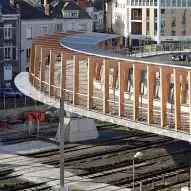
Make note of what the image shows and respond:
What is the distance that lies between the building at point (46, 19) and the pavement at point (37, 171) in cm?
2817

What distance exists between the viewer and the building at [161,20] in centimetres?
9550

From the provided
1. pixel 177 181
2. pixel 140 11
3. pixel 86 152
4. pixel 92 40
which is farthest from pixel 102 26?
pixel 177 181

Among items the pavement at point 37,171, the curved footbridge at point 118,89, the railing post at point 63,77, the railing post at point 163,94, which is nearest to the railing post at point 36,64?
the curved footbridge at point 118,89

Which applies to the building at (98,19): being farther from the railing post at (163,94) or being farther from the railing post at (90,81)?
the railing post at (163,94)

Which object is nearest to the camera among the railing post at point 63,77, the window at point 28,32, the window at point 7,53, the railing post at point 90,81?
the railing post at point 90,81

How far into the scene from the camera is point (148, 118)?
37156 millimetres

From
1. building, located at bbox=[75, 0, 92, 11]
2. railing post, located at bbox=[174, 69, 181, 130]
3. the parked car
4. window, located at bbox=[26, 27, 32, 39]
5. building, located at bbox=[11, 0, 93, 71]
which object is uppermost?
building, located at bbox=[75, 0, 92, 11]

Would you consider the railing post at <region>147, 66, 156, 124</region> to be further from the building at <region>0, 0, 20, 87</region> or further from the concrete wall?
the building at <region>0, 0, 20, 87</region>

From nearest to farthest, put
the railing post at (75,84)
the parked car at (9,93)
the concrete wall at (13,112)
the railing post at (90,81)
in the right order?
the railing post at (90,81) → the railing post at (75,84) → the concrete wall at (13,112) → the parked car at (9,93)

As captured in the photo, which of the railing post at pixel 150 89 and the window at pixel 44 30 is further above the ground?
the window at pixel 44 30

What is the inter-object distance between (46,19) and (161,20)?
68.1 ft

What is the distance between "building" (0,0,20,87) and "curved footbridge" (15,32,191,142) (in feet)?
61.2

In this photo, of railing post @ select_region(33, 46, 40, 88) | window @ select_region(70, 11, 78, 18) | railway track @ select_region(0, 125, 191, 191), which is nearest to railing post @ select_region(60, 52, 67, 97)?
railway track @ select_region(0, 125, 191, 191)

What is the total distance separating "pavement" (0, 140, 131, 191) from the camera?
1539 inches
